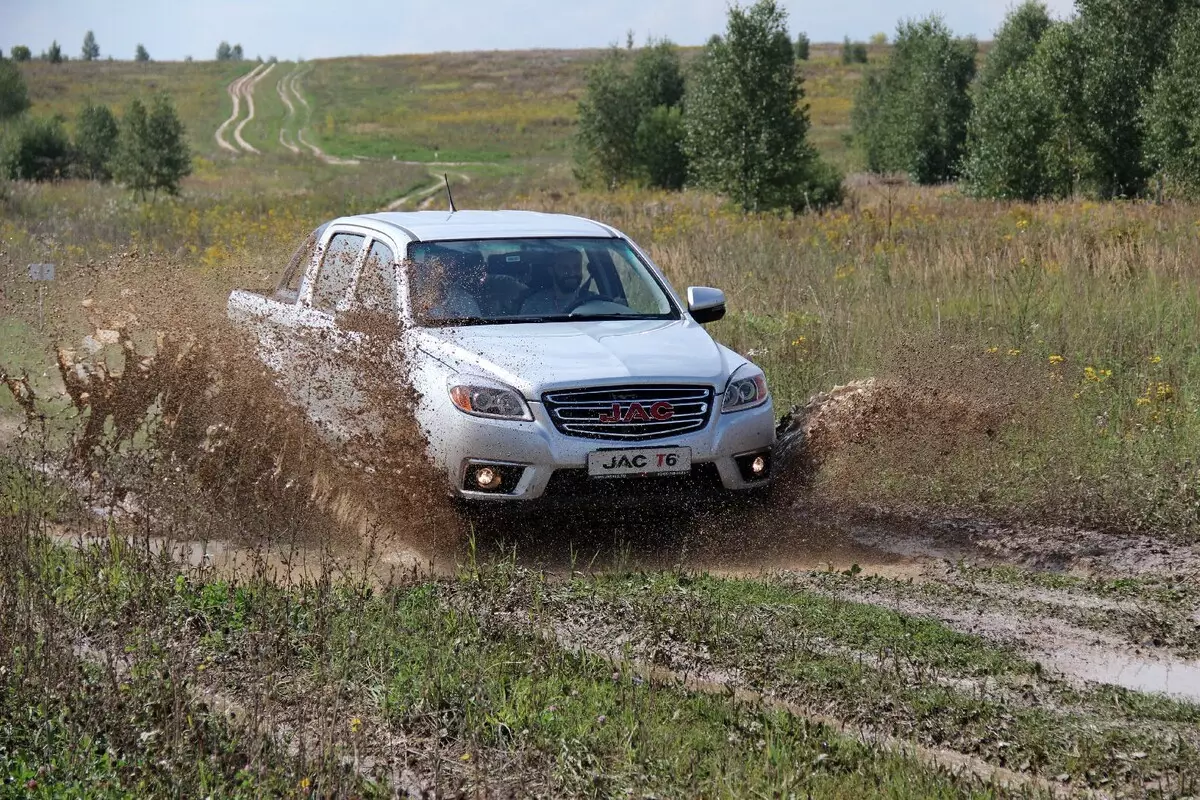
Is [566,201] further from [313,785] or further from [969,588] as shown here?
[313,785]

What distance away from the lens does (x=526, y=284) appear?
8273 millimetres

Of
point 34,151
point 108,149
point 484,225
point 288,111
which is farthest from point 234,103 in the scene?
point 484,225

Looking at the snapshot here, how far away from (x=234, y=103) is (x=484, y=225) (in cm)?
11543

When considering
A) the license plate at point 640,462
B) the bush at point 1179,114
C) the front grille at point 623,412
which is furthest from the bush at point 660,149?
the license plate at point 640,462

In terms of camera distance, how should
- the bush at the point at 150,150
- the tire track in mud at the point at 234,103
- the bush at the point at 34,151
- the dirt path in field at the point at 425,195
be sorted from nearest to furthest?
the dirt path in field at the point at 425,195, the bush at the point at 150,150, the bush at the point at 34,151, the tire track in mud at the point at 234,103

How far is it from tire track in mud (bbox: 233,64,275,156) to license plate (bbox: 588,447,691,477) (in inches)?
2893

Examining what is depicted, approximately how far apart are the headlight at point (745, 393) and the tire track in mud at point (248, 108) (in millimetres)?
73018

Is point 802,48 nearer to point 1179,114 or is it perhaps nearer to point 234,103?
point 234,103

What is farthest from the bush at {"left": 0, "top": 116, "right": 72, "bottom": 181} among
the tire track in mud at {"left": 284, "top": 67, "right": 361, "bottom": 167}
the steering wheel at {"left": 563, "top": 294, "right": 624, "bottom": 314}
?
the steering wheel at {"left": 563, "top": 294, "right": 624, "bottom": 314}

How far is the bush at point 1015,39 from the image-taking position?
58688 millimetres

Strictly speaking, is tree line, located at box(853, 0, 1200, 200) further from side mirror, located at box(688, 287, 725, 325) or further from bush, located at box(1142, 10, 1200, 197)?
side mirror, located at box(688, 287, 725, 325)

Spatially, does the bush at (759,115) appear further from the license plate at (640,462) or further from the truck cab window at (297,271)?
the license plate at (640,462)

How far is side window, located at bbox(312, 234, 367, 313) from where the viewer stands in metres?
8.51

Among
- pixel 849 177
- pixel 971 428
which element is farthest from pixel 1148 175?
pixel 971 428
